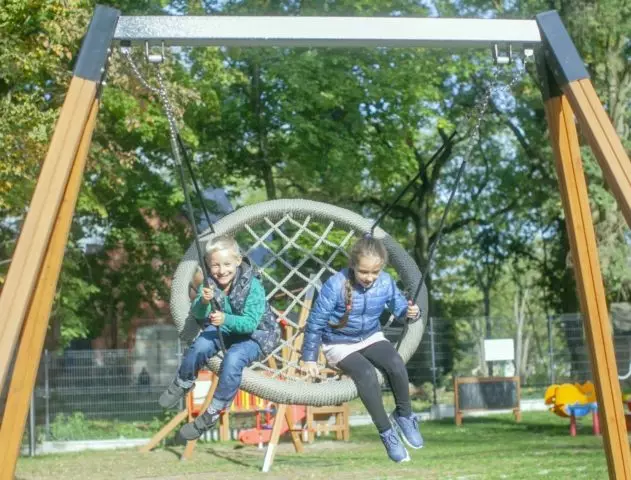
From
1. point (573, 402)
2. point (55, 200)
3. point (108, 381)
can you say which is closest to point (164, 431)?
point (108, 381)

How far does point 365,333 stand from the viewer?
700 centimetres

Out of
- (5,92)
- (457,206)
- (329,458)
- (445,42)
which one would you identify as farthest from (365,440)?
(457,206)

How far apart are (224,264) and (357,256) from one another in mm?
769

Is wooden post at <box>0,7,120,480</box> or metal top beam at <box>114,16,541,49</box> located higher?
metal top beam at <box>114,16,541,49</box>

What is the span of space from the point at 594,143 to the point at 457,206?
28257mm

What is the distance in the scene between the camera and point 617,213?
23.3 meters

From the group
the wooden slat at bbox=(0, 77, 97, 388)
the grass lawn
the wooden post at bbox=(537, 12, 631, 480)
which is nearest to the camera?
the wooden slat at bbox=(0, 77, 97, 388)

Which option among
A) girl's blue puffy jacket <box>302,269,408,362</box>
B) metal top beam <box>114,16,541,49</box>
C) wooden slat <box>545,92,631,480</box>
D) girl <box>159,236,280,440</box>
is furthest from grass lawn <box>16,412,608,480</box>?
metal top beam <box>114,16,541,49</box>

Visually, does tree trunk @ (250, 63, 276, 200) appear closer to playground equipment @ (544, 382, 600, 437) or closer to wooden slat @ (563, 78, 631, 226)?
playground equipment @ (544, 382, 600, 437)

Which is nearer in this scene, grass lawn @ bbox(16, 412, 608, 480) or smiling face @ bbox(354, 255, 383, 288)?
smiling face @ bbox(354, 255, 383, 288)

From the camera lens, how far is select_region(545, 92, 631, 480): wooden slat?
266 inches

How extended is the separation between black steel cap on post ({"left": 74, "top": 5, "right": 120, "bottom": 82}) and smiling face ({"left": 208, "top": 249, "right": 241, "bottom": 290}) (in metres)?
1.28

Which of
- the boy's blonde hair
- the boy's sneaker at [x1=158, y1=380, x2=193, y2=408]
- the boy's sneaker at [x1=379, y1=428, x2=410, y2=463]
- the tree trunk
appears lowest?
the boy's sneaker at [x1=379, y1=428, x2=410, y2=463]

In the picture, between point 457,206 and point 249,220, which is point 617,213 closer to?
point 457,206
